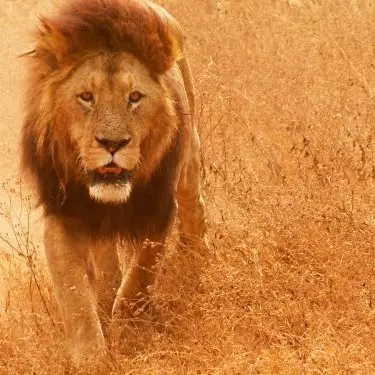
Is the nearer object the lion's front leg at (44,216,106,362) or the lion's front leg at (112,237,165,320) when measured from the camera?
the lion's front leg at (44,216,106,362)

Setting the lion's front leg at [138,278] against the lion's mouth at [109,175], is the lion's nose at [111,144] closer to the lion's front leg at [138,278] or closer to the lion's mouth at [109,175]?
the lion's mouth at [109,175]

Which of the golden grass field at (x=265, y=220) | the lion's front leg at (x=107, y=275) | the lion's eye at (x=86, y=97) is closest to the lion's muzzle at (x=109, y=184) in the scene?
the lion's eye at (x=86, y=97)

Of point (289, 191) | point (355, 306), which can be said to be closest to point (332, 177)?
point (289, 191)

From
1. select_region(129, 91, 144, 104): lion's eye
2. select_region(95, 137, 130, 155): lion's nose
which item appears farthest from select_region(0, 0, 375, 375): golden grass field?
select_region(129, 91, 144, 104): lion's eye

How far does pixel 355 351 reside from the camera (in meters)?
3.90

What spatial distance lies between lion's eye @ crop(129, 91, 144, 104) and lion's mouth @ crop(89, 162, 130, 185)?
0.26 metres

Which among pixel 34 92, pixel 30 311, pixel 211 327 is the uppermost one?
pixel 34 92

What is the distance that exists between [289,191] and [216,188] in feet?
3.97

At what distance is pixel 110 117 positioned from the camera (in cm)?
428

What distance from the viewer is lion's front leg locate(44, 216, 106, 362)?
4.40 m

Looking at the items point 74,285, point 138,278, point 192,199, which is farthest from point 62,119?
point 192,199

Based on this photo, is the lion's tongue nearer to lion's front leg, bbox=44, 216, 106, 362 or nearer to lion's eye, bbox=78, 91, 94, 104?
lion's eye, bbox=78, 91, 94, 104

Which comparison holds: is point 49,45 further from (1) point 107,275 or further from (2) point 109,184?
(1) point 107,275

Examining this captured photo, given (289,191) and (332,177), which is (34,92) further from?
(332,177)
